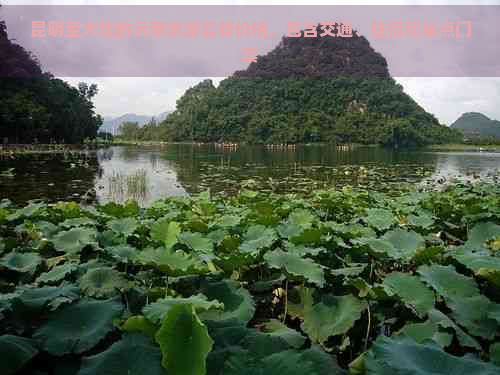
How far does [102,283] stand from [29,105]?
37.5 metres

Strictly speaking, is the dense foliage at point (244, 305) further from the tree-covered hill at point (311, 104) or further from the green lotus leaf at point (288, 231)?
the tree-covered hill at point (311, 104)

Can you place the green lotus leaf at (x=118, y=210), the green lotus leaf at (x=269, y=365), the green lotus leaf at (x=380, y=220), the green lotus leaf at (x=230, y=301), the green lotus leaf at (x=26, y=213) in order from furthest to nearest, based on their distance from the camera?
the green lotus leaf at (x=118, y=210)
the green lotus leaf at (x=26, y=213)
the green lotus leaf at (x=380, y=220)
the green lotus leaf at (x=230, y=301)
the green lotus leaf at (x=269, y=365)

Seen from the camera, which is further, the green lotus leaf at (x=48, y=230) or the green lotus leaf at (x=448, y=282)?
the green lotus leaf at (x=48, y=230)

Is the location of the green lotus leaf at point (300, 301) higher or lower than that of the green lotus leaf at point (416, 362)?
lower

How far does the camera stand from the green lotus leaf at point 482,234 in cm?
286

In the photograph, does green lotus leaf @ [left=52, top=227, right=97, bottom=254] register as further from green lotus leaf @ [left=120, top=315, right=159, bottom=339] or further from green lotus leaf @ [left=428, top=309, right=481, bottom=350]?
green lotus leaf @ [left=428, top=309, right=481, bottom=350]

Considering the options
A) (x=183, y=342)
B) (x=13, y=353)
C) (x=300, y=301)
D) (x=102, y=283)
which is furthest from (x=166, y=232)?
(x=183, y=342)

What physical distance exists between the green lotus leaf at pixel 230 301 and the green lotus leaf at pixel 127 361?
40 cm

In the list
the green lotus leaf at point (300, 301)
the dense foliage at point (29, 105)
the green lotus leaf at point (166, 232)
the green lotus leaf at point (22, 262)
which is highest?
the dense foliage at point (29, 105)

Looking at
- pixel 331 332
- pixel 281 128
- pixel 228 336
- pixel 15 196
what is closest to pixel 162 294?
pixel 228 336

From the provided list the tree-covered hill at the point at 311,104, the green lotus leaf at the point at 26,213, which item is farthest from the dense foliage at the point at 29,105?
the tree-covered hill at the point at 311,104

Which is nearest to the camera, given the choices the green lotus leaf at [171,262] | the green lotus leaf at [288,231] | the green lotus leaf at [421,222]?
the green lotus leaf at [171,262]

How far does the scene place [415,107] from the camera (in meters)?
93.6

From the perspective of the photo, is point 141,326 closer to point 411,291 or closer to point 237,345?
point 237,345
